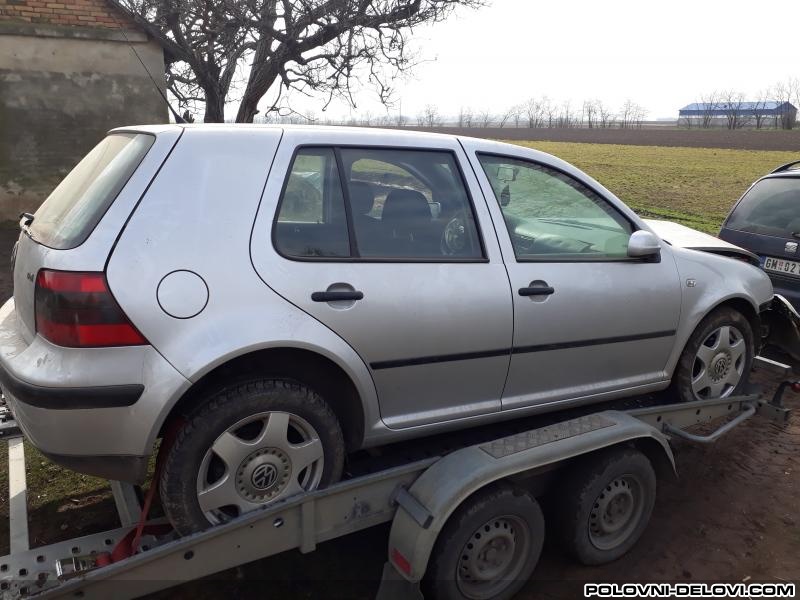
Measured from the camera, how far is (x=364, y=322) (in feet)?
8.65

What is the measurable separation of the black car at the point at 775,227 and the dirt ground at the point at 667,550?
2.00 metres

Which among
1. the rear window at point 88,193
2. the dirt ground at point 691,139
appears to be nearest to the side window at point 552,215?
the rear window at point 88,193

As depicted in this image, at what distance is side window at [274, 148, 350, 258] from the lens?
2619 mm

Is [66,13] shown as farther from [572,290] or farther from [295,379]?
[572,290]

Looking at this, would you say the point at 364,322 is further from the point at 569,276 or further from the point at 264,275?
the point at 569,276

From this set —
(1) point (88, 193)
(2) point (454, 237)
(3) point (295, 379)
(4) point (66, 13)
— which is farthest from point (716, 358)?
(4) point (66, 13)

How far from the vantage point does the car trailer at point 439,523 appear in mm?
2285

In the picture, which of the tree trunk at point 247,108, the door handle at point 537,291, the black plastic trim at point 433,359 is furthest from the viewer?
the tree trunk at point 247,108

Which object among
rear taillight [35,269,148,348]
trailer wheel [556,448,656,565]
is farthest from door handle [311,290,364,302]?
trailer wheel [556,448,656,565]

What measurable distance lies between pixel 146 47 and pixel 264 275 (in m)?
9.83

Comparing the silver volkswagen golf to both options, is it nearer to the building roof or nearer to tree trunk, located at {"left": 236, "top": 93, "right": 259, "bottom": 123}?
tree trunk, located at {"left": 236, "top": 93, "right": 259, "bottom": 123}

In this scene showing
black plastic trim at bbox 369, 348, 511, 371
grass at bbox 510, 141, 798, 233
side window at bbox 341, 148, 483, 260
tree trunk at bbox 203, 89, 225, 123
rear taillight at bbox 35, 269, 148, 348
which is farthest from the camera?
grass at bbox 510, 141, 798, 233

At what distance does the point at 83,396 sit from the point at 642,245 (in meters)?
2.73

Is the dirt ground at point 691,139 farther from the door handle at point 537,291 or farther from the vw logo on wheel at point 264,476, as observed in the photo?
the vw logo on wheel at point 264,476
